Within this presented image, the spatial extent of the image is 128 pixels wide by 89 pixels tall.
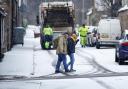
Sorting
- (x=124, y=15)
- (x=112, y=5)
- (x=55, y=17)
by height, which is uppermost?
(x=112, y=5)

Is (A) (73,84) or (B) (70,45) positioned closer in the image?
(A) (73,84)

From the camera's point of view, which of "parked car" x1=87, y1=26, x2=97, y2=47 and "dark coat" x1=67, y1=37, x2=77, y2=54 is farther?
"parked car" x1=87, y1=26, x2=97, y2=47

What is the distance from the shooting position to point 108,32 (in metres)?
41.0

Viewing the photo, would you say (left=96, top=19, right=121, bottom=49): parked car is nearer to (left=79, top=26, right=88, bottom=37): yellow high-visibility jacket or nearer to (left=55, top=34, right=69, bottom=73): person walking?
(left=79, top=26, right=88, bottom=37): yellow high-visibility jacket

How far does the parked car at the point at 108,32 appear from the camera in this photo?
4097 centimetres

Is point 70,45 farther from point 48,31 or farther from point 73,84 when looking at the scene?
point 48,31

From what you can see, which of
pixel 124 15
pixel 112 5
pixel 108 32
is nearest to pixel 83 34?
pixel 108 32

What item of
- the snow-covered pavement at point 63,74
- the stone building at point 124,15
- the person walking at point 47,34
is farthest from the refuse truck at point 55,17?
the stone building at point 124,15

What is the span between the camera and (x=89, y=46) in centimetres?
4619

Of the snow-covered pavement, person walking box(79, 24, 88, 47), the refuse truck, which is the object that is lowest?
the snow-covered pavement

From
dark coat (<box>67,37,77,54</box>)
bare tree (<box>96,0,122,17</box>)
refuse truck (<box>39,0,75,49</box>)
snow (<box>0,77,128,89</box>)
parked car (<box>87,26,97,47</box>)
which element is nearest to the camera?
snow (<box>0,77,128,89</box>)

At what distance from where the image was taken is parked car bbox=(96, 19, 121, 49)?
4097 cm

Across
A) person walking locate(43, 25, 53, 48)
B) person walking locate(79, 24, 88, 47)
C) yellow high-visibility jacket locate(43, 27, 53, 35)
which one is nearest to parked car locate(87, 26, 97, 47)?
person walking locate(79, 24, 88, 47)

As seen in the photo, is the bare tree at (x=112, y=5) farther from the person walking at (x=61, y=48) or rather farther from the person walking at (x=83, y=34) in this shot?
the person walking at (x=61, y=48)
